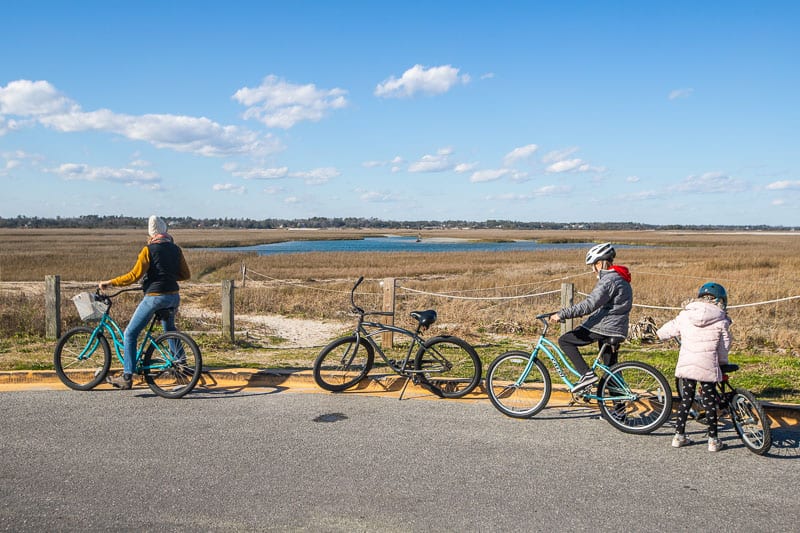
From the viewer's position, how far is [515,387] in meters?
6.54

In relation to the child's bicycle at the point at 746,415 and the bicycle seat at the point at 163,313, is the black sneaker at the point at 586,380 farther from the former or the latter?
the bicycle seat at the point at 163,313

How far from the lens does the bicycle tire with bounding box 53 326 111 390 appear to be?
7.04 metres

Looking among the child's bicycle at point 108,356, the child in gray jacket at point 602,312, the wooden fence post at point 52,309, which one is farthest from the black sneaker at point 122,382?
the wooden fence post at point 52,309

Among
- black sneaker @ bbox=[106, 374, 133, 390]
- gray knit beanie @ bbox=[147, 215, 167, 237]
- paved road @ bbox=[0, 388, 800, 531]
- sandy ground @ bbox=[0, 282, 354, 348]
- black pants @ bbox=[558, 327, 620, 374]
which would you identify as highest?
gray knit beanie @ bbox=[147, 215, 167, 237]

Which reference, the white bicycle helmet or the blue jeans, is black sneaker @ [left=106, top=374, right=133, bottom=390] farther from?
the white bicycle helmet

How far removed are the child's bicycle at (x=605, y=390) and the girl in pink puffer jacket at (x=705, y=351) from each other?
23 cm

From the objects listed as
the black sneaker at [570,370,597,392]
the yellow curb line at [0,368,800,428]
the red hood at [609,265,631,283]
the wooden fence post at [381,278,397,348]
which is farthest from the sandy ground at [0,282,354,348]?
the red hood at [609,265,631,283]

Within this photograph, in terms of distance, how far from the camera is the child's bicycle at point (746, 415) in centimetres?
508

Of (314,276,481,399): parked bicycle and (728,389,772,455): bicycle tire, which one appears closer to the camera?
(728,389,772,455): bicycle tire

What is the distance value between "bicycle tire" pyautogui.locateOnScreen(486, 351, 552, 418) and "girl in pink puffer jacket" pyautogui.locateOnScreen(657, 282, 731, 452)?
1301 mm

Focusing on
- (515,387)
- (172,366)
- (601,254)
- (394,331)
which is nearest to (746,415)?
(601,254)

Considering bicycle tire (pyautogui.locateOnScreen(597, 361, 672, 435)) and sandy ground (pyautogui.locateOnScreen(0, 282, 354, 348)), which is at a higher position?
bicycle tire (pyautogui.locateOnScreen(597, 361, 672, 435))

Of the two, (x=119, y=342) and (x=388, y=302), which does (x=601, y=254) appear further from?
(x=119, y=342)

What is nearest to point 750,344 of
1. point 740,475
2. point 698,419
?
point 698,419
